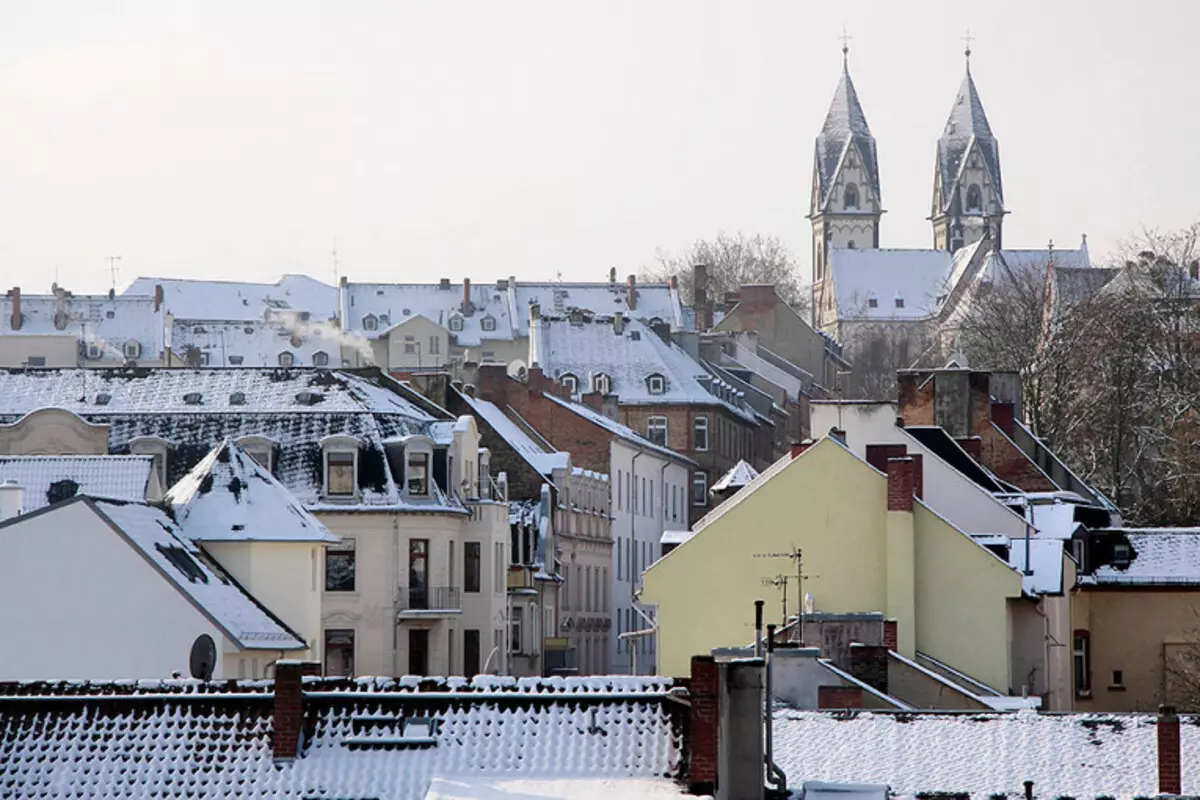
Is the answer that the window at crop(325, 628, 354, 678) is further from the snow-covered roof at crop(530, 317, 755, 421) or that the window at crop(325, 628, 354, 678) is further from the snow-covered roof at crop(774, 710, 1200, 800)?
the snow-covered roof at crop(530, 317, 755, 421)

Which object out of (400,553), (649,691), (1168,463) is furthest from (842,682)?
(1168,463)

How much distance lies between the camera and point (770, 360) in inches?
5022

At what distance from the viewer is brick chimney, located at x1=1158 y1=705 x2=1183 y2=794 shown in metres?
29.8

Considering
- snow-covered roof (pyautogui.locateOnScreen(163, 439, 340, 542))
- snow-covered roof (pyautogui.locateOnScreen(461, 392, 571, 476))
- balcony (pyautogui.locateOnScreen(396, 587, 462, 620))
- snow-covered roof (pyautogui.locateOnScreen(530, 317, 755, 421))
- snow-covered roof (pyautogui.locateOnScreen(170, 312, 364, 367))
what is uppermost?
snow-covered roof (pyautogui.locateOnScreen(170, 312, 364, 367))

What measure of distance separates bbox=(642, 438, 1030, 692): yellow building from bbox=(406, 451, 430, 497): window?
603 inches

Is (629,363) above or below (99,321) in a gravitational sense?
below

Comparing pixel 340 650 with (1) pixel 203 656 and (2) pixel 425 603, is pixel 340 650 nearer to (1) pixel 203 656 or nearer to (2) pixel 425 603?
(2) pixel 425 603

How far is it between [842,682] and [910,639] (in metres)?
8.14

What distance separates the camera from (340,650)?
5925 cm

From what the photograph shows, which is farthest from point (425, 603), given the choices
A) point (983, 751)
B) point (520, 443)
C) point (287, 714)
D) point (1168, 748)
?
point (287, 714)

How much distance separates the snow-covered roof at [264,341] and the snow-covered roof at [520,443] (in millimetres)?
55128

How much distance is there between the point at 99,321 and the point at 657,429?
42944 mm

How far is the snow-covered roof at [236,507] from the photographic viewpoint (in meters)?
50.1

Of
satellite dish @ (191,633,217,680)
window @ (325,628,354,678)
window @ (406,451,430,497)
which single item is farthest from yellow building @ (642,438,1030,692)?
window @ (406,451,430,497)
